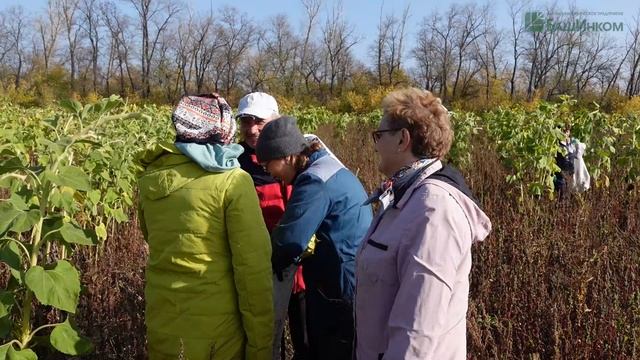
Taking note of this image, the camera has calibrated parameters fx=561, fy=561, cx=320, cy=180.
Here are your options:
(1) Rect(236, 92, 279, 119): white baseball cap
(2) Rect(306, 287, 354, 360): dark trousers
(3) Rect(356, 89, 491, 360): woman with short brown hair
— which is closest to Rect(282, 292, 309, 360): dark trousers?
(2) Rect(306, 287, 354, 360): dark trousers

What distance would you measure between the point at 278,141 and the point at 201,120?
41 centimetres

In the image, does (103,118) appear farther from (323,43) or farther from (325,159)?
(323,43)

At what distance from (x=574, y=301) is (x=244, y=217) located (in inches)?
75.9

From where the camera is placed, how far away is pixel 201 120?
1999 millimetres

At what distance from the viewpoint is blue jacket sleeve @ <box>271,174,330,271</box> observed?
2.17 metres

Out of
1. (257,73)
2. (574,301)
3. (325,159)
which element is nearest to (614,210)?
(574,301)

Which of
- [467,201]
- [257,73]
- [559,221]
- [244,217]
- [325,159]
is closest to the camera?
[467,201]

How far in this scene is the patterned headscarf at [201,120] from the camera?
198cm

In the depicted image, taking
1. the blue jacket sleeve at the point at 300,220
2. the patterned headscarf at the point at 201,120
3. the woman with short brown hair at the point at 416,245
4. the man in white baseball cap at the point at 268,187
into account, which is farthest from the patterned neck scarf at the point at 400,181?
the man in white baseball cap at the point at 268,187

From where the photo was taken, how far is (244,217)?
6.40 ft

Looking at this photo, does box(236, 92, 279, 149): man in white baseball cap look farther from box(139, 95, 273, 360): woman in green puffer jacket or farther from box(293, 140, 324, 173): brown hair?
box(139, 95, 273, 360): woman in green puffer jacket

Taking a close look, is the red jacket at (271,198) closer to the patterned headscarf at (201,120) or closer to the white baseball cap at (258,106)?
the white baseball cap at (258,106)

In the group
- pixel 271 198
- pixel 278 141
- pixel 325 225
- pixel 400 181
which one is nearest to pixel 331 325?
pixel 325 225

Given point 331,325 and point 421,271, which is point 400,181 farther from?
point 331,325
